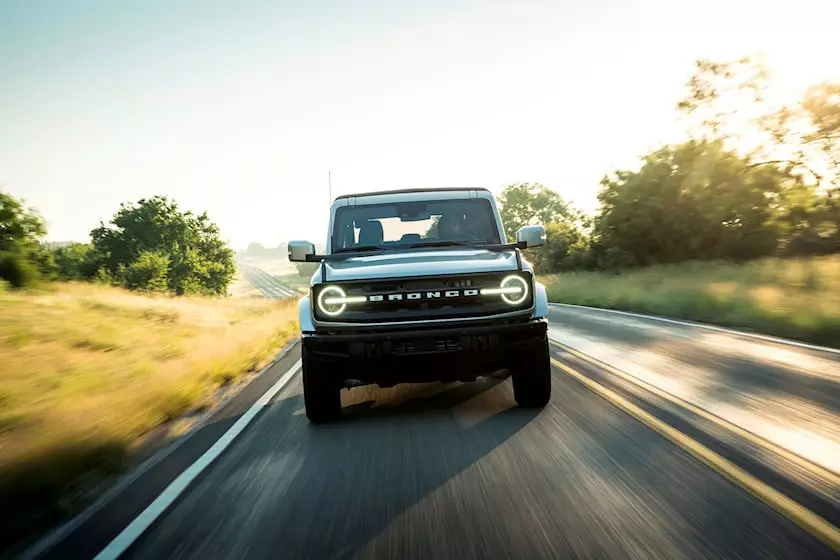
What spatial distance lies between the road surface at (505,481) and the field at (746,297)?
5.73 metres

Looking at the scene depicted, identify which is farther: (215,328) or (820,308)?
(215,328)

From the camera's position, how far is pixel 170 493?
4719 millimetres

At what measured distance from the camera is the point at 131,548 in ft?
12.3

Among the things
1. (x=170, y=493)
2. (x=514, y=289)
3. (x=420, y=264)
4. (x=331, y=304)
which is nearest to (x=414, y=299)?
(x=420, y=264)

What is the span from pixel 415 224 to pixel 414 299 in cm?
184

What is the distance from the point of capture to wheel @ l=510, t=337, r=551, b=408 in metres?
6.36

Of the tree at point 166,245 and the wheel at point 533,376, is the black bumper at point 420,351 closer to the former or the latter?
the wheel at point 533,376

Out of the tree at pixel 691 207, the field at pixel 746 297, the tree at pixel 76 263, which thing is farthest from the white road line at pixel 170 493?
the tree at pixel 76 263

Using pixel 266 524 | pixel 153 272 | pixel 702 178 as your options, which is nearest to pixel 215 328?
pixel 266 524

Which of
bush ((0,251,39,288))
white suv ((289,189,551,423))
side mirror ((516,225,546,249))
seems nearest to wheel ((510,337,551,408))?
white suv ((289,189,551,423))

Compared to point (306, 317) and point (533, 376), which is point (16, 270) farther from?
point (533, 376)

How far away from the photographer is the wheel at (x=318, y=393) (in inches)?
248

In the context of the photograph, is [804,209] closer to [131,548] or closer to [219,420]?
[219,420]

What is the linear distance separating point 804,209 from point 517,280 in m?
31.6
